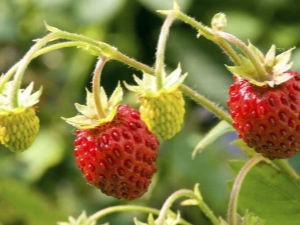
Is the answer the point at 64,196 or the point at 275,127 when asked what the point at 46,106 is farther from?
the point at 275,127

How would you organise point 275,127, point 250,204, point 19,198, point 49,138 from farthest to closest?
point 49,138 → point 19,198 → point 250,204 → point 275,127

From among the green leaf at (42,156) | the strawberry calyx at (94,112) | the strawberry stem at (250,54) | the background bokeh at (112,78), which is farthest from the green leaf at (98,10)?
the strawberry stem at (250,54)

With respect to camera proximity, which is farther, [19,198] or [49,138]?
[49,138]

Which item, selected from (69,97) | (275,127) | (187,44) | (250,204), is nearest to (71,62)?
(69,97)

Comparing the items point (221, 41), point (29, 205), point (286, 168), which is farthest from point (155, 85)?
point (29, 205)

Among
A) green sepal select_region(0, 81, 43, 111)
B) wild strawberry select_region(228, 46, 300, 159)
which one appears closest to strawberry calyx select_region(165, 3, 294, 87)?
wild strawberry select_region(228, 46, 300, 159)

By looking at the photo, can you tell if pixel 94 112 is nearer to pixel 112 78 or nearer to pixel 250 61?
pixel 250 61

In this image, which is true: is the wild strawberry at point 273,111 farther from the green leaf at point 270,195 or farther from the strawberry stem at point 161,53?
the green leaf at point 270,195
